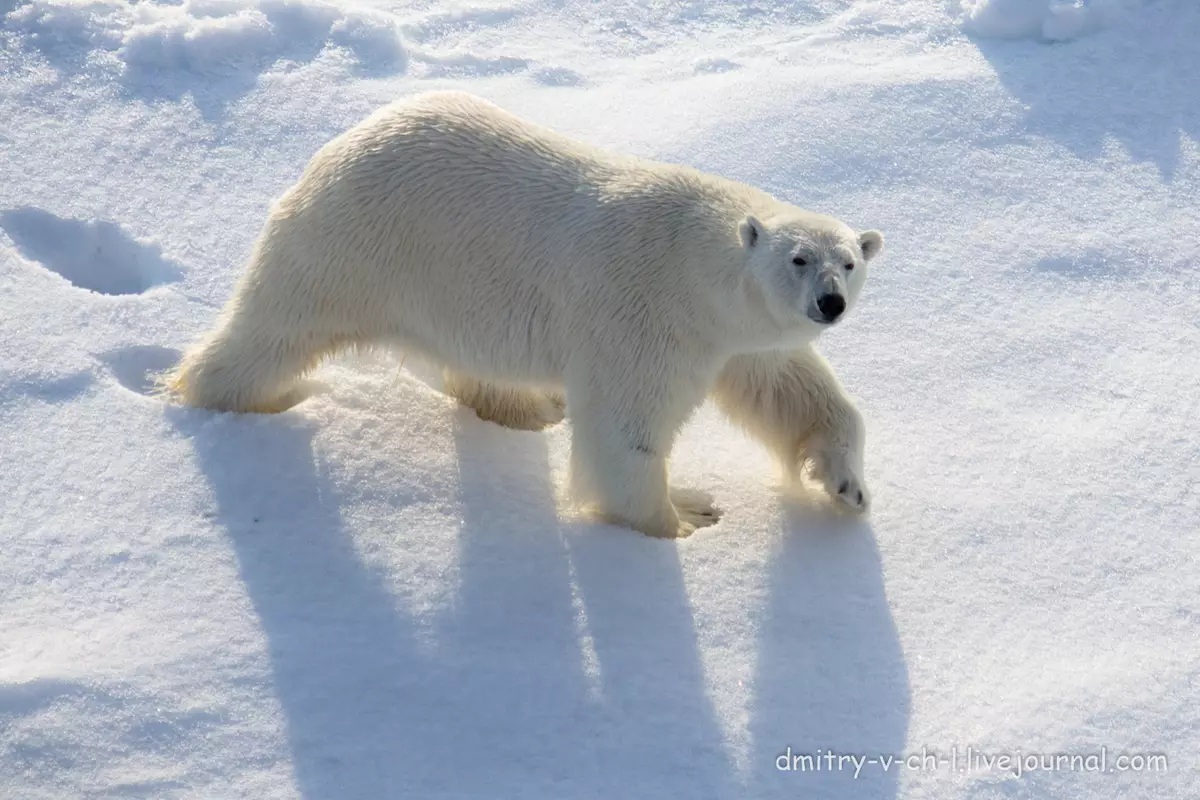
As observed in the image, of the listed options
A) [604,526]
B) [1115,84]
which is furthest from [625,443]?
[1115,84]

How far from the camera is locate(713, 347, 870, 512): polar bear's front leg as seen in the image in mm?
4441

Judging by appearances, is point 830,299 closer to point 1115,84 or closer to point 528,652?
point 528,652

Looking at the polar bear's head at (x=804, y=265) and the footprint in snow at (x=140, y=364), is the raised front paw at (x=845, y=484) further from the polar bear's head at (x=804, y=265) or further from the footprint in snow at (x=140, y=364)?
the footprint in snow at (x=140, y=364)

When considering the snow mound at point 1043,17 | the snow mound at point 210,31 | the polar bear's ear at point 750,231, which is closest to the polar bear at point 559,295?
the polar bear's ear at point 750,231

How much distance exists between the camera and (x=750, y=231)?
12.9ft

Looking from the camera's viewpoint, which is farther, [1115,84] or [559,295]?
[1115,84]

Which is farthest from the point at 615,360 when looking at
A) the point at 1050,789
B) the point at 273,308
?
the point at 1050,789

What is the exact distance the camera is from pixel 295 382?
4719 mm

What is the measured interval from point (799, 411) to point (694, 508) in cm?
49

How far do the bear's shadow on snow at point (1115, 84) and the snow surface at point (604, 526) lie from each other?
0.07 ft

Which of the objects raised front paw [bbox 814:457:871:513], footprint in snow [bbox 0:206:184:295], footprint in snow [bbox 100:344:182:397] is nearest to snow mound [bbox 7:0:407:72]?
footprint in snow [bbox 0:206:184:295]

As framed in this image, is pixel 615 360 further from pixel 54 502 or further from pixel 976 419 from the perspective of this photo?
pixel 54 502

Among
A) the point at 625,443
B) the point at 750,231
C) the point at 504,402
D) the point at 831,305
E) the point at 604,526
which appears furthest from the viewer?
the point at 504,402

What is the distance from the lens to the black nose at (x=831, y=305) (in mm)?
3715
